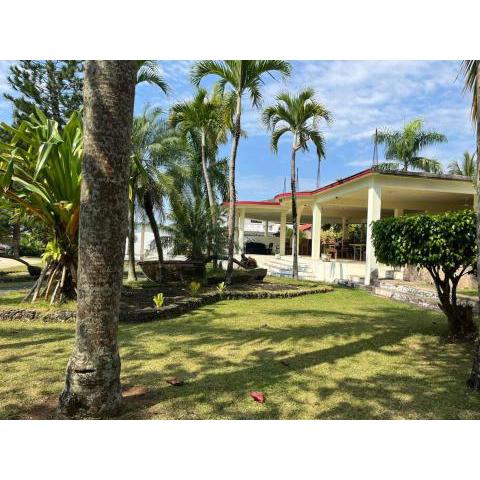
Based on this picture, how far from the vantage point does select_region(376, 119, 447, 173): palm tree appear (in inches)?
871

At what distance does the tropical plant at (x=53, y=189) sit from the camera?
7164mm

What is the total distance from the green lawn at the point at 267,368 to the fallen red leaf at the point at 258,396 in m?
0.06

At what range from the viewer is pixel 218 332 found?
603 centimetres

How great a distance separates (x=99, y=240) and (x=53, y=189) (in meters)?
5.26

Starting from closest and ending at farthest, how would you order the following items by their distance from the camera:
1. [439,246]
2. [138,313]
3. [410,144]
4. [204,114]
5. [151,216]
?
[439,246], [138,313], [204,114], [151,216], [410,144]

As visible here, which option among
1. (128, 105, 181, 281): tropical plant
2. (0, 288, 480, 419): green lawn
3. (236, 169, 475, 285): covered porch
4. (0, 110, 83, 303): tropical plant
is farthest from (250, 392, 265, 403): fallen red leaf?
(128, 105, 181, 281): tropical plant

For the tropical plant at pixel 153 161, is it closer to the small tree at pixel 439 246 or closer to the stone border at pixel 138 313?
the stone border at pixel 138 313

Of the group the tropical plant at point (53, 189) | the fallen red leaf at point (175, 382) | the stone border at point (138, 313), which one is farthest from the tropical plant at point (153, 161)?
the fallen red leaf at point (175, 382)

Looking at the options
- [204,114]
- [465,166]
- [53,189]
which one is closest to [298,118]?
[204,114]

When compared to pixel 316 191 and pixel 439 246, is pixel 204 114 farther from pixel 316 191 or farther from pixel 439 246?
pixel 439 246

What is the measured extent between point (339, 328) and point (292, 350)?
1755 millimetres

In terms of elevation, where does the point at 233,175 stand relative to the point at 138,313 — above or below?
above

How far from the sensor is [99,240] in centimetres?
288

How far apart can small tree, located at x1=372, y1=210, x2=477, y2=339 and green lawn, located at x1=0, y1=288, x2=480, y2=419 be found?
46 cm
